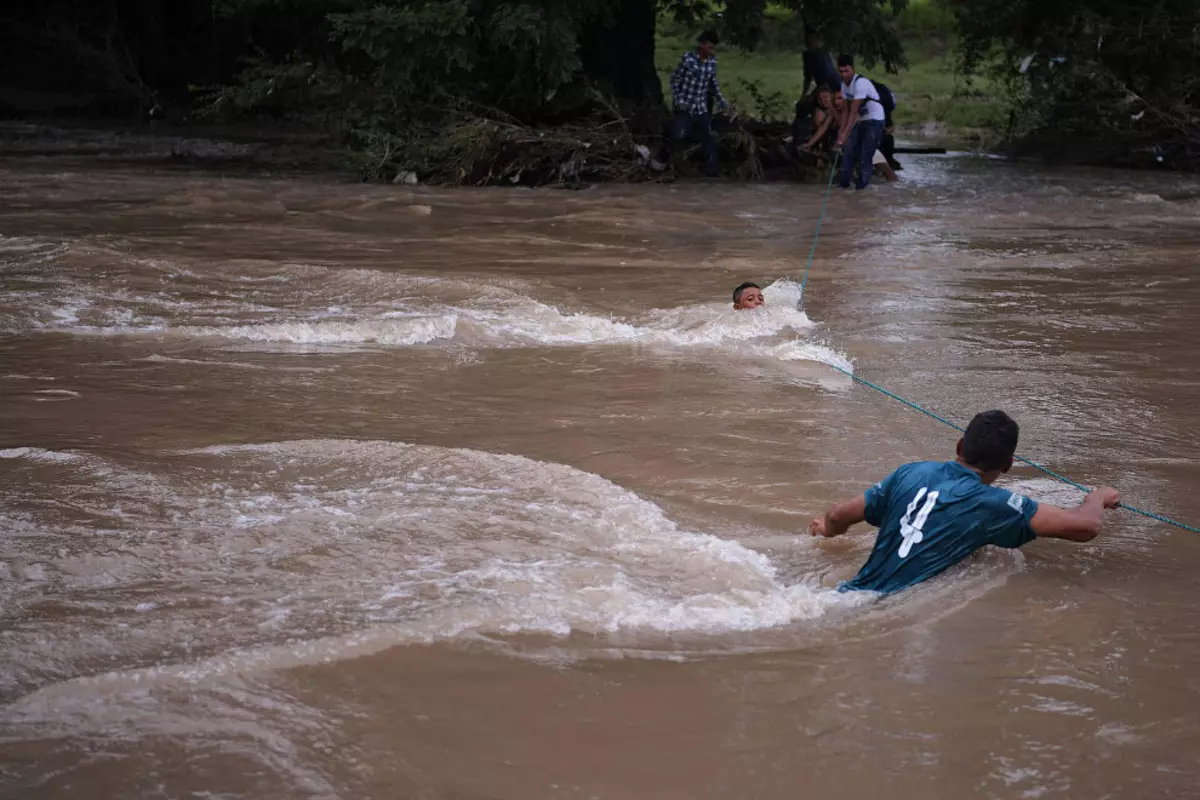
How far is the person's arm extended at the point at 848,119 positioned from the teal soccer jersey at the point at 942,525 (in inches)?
516

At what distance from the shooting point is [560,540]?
518 cm

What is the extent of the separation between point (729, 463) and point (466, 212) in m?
9.69

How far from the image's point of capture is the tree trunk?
65.4 feet

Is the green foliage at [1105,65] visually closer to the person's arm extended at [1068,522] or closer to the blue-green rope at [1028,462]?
the blue-green rope at [1028,462]

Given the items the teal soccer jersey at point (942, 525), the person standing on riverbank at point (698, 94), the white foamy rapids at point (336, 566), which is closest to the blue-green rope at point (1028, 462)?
the teal soccer jersey at point (942, 525)

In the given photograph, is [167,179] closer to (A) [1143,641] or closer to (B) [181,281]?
(B) [181,281]

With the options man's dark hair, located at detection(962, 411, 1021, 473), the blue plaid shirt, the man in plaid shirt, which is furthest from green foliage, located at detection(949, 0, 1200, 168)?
man's dark hair, located at detection(962, 411, 1021, 473)

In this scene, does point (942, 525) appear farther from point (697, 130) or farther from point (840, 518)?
point (697, 130)

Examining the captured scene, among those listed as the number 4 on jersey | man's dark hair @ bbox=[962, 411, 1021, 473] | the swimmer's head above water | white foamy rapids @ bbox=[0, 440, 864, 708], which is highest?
man's dark hair @ bbox=[962, 411, 1021, 473]

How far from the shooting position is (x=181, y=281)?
34.4ft

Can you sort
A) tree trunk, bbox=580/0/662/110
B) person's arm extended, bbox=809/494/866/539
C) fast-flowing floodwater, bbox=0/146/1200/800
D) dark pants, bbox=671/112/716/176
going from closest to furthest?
1. fast-flowing floodwater, bbox=0/146/1200/800
2. person's arm extended, bbox=809/494/866/539
3. dark pants, bbox=671/112/716/176
4. tree trunk, bbox=580/0/662/110

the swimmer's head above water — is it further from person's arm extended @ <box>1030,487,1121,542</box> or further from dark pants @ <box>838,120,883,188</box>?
dark pants @ <box>838,120,883,188</box>

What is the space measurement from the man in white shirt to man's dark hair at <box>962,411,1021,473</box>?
13.0m

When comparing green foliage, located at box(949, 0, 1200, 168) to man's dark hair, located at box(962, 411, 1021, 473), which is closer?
man's dark hair, located at box(962, 411, 1021, 473)
